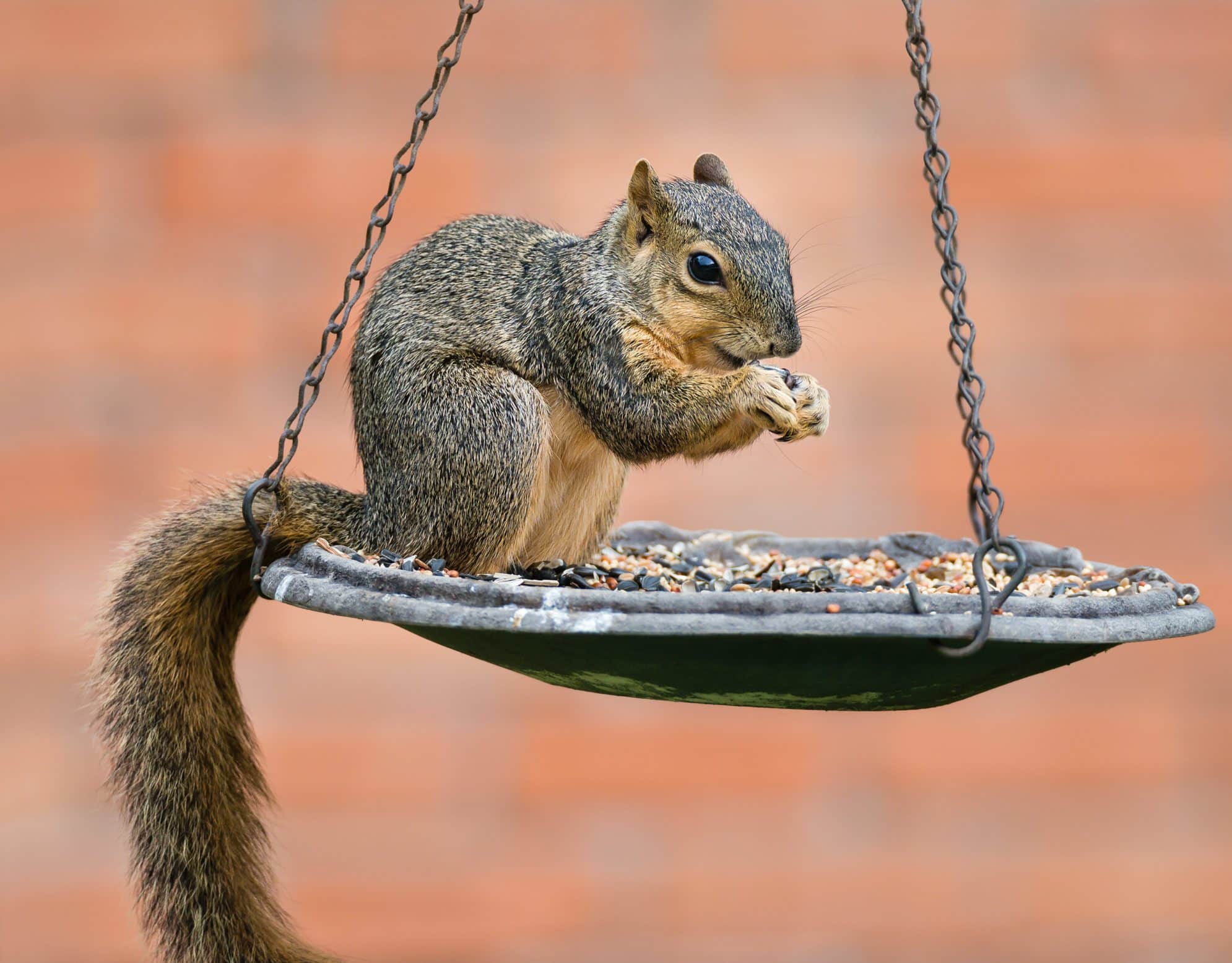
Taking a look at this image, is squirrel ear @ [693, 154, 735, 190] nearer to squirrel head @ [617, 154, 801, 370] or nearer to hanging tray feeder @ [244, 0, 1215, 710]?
squirrel head @ [617, 154, 801, 370]

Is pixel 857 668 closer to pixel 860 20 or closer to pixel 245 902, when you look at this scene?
pixel 245 902

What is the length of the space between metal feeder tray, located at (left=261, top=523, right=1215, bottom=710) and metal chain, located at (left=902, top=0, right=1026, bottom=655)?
20 mm

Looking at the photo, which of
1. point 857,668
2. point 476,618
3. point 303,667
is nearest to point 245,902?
point 476,618

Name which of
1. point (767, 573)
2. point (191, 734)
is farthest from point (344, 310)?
A: point (767, 573)

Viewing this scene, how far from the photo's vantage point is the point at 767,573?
1455 millimetres

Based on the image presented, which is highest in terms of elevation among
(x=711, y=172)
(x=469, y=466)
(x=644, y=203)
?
(x=711, y=172)

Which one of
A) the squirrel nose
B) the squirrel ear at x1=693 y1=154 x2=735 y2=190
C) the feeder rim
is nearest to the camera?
the feeder rim

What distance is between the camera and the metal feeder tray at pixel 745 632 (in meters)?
0.92

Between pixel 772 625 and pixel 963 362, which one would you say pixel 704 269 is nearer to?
pixel 963 362

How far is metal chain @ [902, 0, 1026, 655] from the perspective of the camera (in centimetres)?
92

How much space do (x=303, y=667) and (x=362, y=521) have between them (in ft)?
3.00

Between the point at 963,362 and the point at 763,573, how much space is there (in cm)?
43

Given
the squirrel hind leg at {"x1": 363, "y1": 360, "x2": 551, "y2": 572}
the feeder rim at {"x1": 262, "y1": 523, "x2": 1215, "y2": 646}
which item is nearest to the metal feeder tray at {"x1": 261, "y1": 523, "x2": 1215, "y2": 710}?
the feeder rim at {"x1": 262, "y1": 523, "x2": 1215, "y2": 646}

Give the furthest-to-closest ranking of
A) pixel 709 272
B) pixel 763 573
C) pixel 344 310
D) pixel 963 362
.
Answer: pixel 763 573, pixel 709 272, pixel 344 310, pixel 963 362
